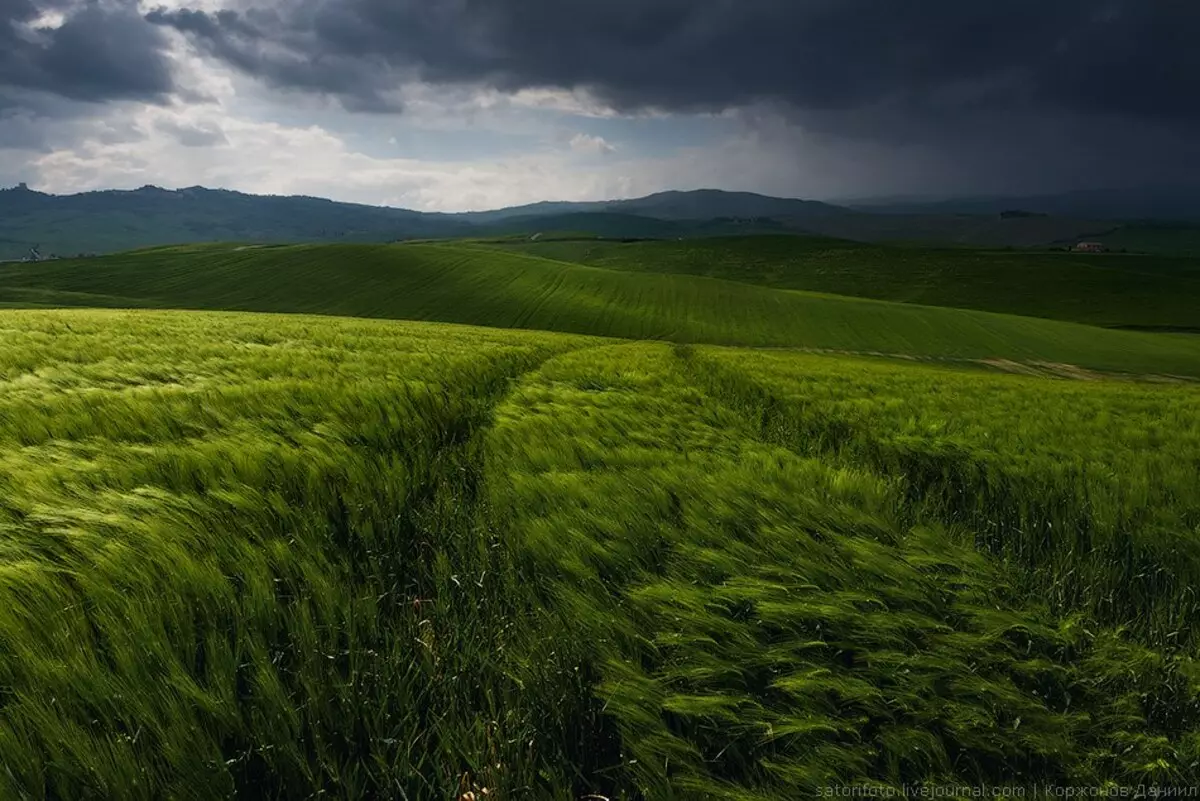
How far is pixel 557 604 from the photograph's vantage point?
2701 millimetres

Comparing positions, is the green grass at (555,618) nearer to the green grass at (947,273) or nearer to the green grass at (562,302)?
the green grass at (562,302)

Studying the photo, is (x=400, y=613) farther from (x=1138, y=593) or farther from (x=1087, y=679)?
(x=1138, y=593)

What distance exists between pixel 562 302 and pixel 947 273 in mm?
96798

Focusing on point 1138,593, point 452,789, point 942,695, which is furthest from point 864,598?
point 1138,593

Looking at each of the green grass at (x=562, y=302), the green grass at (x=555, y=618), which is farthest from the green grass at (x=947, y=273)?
the green grass at (x=555, y=618)

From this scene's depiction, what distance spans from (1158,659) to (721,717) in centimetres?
202

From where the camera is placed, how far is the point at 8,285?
298 feet

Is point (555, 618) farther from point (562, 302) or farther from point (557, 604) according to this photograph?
point (562, 302)

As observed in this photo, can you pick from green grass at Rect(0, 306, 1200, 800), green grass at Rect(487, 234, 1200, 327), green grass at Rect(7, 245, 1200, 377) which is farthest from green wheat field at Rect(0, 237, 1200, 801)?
green grass at Rect(487, 234, 1200, 327)

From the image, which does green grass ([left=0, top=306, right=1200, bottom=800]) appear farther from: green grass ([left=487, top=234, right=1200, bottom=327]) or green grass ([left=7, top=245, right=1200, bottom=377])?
green grass ([left=487, top=234, right=1200, bottom=327])

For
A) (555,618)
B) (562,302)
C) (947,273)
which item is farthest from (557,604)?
(947,273)

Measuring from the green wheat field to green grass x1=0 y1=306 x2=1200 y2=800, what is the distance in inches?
0.7

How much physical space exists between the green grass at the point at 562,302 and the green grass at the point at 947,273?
30546 millimetres

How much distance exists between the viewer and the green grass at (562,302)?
206 ft
